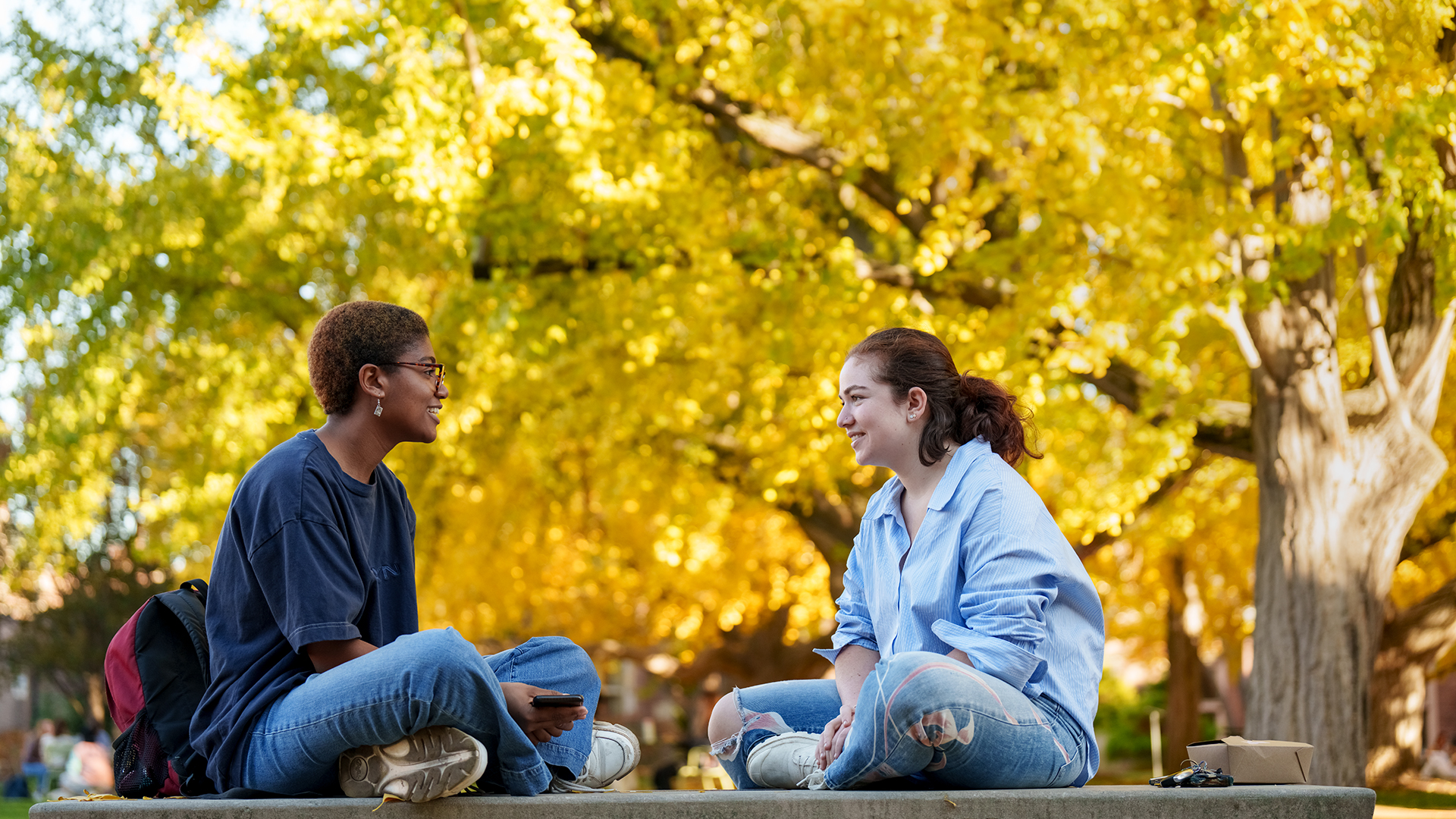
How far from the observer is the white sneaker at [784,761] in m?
3.36

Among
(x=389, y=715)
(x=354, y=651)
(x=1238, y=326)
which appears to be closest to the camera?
(x=389, y=715)

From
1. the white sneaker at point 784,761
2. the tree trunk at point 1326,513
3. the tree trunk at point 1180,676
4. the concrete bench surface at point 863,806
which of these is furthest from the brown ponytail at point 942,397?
the tree trunk at point 1180,676

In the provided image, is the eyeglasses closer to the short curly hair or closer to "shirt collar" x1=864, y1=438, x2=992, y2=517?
the short curly hair

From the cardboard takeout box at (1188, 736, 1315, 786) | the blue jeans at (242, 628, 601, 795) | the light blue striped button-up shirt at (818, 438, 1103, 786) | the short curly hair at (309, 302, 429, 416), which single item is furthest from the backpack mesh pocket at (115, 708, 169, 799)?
the cardboard takeout box at (1188, 736, 1315, 786)

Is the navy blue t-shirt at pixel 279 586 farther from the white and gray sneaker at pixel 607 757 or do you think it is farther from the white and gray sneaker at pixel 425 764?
the white and gray sneaker at pixel 607 757

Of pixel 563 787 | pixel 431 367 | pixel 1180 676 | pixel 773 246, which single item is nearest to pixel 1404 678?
pixel 1180 676

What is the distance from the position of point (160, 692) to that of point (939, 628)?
1.99 meters

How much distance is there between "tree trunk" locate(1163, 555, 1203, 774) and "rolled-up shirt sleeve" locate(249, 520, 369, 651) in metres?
17.0

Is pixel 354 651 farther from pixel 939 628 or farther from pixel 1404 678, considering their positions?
pixel 1404 678

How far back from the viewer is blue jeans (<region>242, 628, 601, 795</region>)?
2.83m

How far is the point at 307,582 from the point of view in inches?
113

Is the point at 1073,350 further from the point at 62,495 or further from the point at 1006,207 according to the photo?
the point at 62,495

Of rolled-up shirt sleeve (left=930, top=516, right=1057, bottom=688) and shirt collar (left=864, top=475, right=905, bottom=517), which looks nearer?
rolled-up shirt sleeve (left=930, top=516, right=1057, bottom=688)

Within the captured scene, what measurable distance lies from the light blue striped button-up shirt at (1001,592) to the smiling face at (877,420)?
149 millimetres
